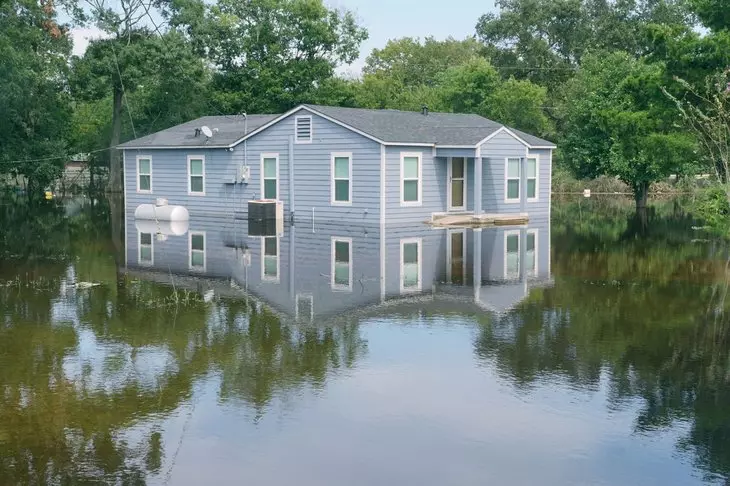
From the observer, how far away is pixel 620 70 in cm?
4038

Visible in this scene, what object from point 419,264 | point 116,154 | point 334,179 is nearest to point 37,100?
point 116,154

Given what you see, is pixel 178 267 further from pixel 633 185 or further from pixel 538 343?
pixel 633 185

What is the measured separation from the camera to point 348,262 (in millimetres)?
17062

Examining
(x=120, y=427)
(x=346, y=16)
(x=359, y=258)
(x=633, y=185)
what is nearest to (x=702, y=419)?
(x=120, y=427)

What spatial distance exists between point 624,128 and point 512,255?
483 inches

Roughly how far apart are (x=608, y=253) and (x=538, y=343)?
10.2 meters

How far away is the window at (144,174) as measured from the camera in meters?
32.7

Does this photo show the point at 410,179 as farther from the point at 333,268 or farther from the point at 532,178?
the point at 333,268

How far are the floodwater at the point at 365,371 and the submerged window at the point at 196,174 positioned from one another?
44.0ft

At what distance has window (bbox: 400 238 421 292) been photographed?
46.5ft

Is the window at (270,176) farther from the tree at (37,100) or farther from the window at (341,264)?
the tree at (37,100)

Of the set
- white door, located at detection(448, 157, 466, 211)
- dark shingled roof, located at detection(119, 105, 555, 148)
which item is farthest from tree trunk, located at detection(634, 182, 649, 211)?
white door, located at detection(448, 157, 466, 211)

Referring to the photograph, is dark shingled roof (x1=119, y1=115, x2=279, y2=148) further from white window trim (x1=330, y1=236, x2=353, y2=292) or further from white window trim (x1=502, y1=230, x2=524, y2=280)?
white window trim (x1=502, y1=230, x2=524, y2=280)

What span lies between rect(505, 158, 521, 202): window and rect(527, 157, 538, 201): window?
113 cm
